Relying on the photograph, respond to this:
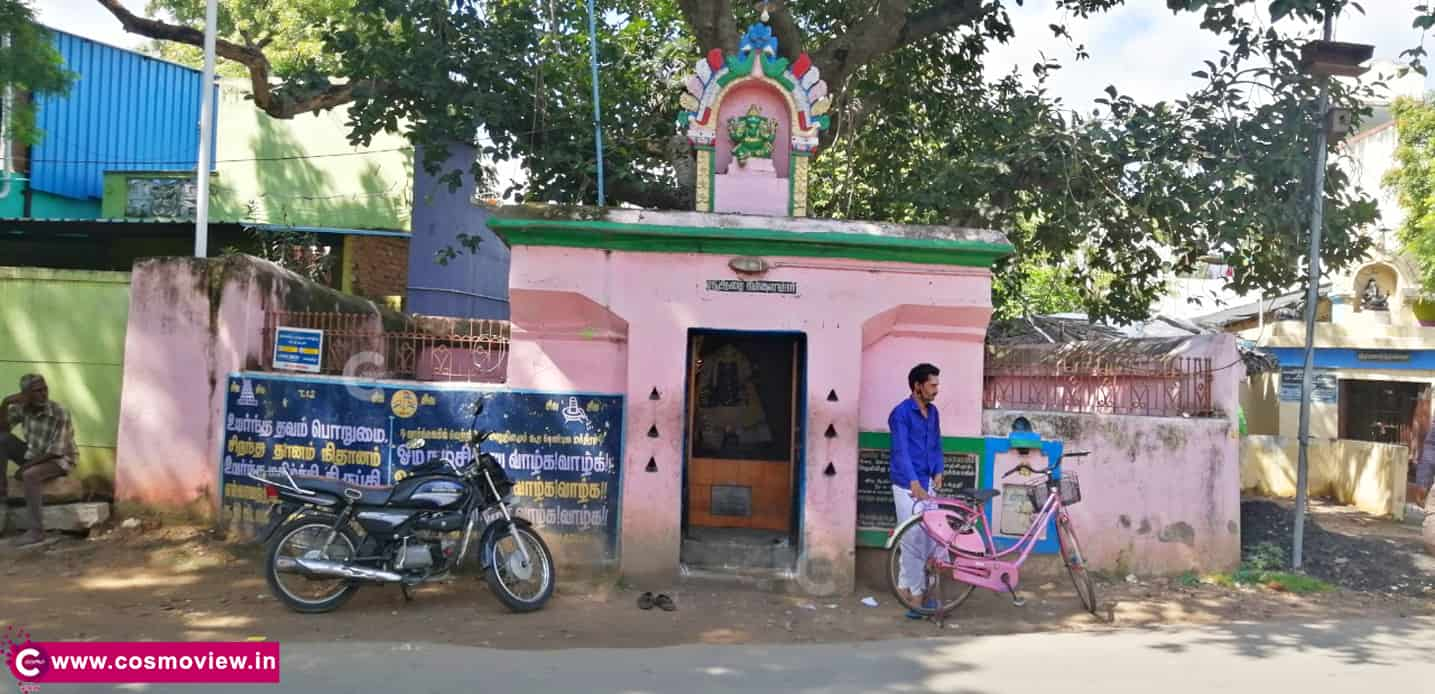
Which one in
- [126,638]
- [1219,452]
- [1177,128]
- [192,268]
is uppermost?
[1177,128]

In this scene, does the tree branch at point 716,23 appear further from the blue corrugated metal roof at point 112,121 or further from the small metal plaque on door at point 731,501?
the blue corrugated metal roof at point 112,121

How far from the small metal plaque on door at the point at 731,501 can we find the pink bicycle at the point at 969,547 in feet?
5.31

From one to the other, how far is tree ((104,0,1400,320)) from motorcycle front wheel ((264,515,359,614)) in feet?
15.7

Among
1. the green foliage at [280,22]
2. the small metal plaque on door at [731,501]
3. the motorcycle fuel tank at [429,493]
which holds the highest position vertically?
the green foliage at [280,22]

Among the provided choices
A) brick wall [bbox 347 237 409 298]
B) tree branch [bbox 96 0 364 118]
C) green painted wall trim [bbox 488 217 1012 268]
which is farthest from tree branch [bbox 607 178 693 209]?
brick wall [bbox 347 237 409 298]

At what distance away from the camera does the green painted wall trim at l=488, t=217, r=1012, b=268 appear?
7305 mm

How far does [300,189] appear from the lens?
15836 millimetres

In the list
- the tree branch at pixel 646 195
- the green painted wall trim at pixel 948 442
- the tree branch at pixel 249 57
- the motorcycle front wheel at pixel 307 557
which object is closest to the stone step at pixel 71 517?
the motorcycle front wheel at pixel 307 557

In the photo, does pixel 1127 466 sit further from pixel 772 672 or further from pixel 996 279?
pixel 996 279

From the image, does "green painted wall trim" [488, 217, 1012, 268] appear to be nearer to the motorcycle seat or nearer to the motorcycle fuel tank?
the motorcycle fuel tank

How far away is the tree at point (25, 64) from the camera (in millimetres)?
8070

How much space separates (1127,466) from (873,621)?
2540 mm

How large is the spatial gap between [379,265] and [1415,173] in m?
16.3

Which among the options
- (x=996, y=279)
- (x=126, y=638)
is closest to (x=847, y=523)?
(x=126, y=638)
